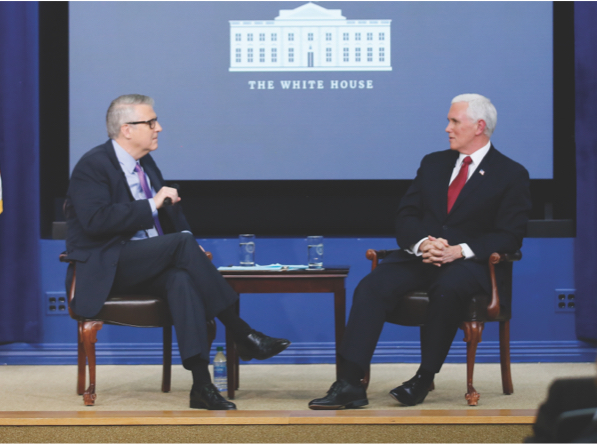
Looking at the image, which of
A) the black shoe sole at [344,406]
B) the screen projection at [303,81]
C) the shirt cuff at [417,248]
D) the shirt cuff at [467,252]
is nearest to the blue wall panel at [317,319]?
the screen projection at [303,81]

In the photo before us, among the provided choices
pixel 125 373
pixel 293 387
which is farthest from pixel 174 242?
pixel 125 373

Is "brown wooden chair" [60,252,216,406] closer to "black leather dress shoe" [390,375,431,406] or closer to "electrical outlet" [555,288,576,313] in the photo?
"black leather dress shoe" [390,375,431,406]

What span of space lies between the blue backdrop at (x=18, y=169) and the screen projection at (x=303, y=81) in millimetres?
226

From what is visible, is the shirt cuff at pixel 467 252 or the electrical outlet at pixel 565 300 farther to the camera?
the electrical outlet at pixel 565 300

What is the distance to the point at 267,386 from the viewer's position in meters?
3.29

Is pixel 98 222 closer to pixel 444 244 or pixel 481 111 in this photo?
pixel 444 244

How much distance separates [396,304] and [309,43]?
1813 mm

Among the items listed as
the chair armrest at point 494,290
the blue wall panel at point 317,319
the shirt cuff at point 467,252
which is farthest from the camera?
the blue wall panel at point 317,319

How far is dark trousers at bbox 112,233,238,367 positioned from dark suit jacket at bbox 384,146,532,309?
2.61 feet

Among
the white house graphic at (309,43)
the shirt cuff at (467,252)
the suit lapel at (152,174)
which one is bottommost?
the shirt cuff at (467,252)

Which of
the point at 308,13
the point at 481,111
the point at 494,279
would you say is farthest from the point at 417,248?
the point at 308,13

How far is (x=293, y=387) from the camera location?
326 cm

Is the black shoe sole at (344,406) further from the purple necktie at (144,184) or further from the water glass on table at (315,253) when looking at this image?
the purple necktie at (144,184)

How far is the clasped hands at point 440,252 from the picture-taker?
2918 mm
